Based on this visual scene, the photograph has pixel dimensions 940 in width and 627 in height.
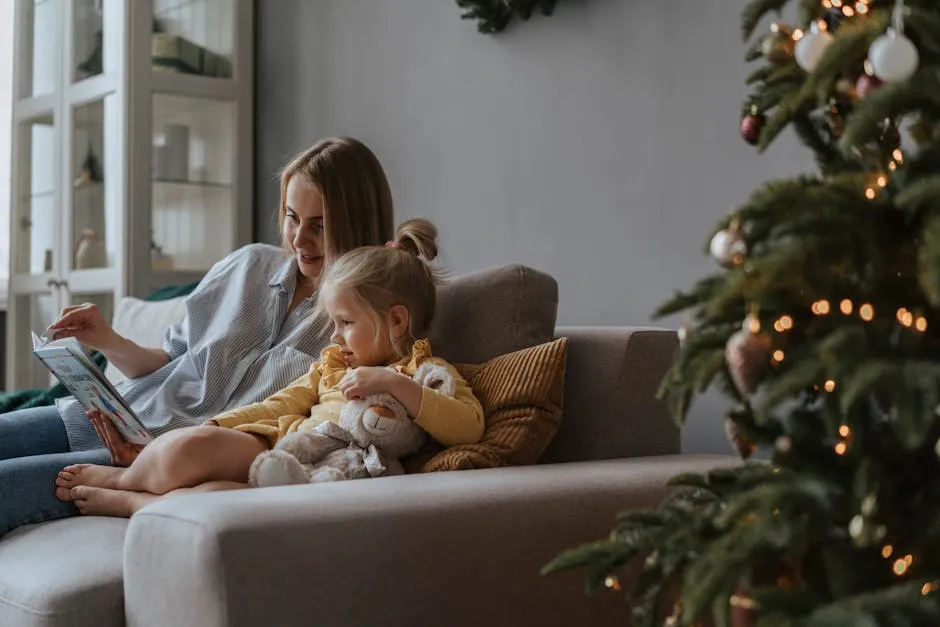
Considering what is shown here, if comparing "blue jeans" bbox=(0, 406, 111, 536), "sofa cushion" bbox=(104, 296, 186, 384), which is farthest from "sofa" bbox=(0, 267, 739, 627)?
"sofa cushion" bbox=(104, 296, 186, 384)

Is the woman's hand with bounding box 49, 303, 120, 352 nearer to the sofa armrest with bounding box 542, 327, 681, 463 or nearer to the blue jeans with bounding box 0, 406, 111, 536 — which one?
the blue jeans with bounding box 0, 406, 111, 536

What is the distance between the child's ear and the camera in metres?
1.95

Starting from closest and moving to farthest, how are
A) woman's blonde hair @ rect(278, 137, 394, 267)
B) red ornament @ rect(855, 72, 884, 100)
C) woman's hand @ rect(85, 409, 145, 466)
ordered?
red ornament @ rect(855, 72, 884, 100), woman's hand @ rect(85, 409, 145, 466), woman's blonde hair @ rect(278, 137, 394, 267)

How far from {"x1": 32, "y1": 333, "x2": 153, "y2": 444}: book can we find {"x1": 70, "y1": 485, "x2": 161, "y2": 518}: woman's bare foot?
0.15m

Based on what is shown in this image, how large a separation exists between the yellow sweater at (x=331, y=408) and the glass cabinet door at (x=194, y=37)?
1.94 m

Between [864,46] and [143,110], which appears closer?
[864,46]

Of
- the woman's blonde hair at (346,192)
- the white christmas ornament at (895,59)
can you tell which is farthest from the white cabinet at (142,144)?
Answer: the white christmas ornament at (895,59)

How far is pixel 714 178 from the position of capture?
226 cm

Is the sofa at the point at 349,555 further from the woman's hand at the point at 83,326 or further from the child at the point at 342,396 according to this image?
the woman's hand at the point at 83,326

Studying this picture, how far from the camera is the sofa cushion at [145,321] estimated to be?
2.77 m

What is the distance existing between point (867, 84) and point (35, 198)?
3.59 m

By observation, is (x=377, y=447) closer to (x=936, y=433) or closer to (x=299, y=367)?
(x=299, y=367)

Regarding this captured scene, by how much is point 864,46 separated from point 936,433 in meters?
0.36

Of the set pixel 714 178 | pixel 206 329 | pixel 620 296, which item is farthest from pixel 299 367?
pixel 714 178
